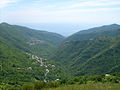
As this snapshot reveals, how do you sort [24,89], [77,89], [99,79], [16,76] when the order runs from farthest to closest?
[16,76], [99,79], [24,89], [77,89]

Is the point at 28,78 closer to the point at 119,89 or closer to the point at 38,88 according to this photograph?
the point at 38,88

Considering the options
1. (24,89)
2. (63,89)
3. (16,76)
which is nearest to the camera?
(63,89)

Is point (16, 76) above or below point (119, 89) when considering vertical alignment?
below

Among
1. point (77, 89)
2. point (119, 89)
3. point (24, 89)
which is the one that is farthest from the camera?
point (24, 89)

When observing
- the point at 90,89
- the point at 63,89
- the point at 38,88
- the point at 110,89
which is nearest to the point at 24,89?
the point at 38,88

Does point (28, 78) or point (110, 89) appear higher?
point (110, 89)

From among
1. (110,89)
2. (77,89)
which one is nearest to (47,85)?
(77,89)

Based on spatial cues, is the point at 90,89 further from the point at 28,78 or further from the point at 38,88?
the point at 28,78

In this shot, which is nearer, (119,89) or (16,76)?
(119,89)

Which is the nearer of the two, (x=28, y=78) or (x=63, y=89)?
(x=63, y=89)
